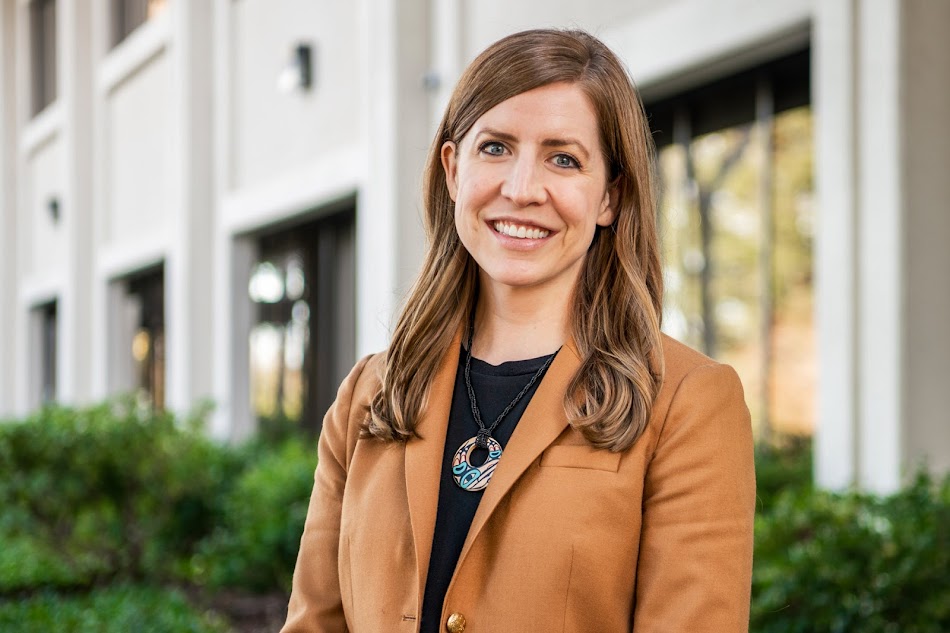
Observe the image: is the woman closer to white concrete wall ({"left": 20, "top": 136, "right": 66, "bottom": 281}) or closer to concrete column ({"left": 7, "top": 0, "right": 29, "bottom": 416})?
white concrete wall ({"left": 20, "top": 136, "right": 66, "bottom": 281})

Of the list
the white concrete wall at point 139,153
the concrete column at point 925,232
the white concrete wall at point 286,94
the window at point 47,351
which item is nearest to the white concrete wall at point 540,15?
the concrete column at point 925,232

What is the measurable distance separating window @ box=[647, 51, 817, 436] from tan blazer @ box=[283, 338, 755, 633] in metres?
4.52

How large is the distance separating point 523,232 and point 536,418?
33cm

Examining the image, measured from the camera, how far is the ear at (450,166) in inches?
85.0

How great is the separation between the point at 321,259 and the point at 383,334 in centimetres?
327

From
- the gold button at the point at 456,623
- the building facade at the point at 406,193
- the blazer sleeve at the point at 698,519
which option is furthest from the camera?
the building facade at the point at 406,193

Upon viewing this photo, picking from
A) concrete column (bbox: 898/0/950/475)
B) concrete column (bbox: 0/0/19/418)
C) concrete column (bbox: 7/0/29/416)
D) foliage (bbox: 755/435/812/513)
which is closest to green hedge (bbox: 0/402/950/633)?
foliage (bbox: 755/435/812/513)

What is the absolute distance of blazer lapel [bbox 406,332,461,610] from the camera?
197 centimetres

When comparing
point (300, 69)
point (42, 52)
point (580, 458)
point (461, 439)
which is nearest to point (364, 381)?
point (461, 439)

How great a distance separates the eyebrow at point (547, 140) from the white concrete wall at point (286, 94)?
24.0ft

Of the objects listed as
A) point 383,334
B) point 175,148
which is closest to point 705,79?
point 383,334

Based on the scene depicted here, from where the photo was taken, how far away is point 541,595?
6.09ft

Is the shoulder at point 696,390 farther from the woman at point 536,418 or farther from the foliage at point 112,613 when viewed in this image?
the foliage at point 112,613

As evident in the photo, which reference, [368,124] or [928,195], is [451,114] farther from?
[368,124]
